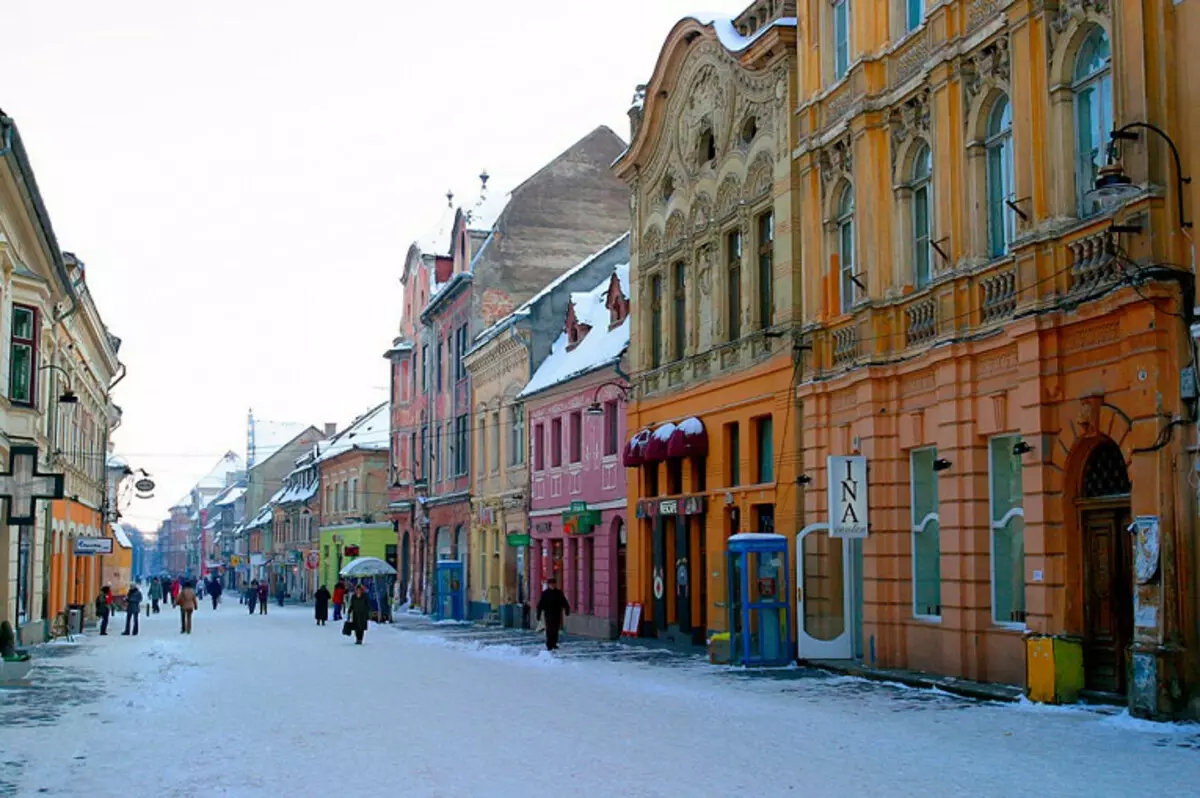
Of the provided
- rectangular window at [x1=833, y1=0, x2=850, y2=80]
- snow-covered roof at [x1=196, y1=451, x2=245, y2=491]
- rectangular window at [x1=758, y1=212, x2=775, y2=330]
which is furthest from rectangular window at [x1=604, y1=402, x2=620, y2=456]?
snow-covered roof at [x1=196, y1=451, x2=245, y2=491]

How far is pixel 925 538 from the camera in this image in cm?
2244

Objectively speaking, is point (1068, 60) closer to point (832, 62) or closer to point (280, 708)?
point (832, 62)

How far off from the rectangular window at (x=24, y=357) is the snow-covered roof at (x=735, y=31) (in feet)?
50.4

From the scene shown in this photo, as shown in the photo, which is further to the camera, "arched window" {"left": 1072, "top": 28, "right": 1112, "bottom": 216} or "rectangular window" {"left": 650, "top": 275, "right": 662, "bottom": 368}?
"rectangular window" {"left": 650, "top": 275, "right": 662, "bottom": 368}

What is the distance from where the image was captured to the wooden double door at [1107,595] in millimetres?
17266

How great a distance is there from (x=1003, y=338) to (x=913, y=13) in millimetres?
6339

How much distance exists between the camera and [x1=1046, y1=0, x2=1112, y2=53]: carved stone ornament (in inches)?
687

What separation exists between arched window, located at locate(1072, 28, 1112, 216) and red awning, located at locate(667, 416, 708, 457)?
13432 mm

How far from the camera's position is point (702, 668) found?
2508 centimetres

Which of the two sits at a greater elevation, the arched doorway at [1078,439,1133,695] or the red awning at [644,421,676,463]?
the red awning at [644,421,676,463]

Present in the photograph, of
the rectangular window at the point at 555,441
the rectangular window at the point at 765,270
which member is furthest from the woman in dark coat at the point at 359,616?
the rectangular window at the point at 765,270

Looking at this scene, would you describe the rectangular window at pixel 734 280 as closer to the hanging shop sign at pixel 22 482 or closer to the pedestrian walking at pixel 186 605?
the hanging shop sign at pixel 22 482

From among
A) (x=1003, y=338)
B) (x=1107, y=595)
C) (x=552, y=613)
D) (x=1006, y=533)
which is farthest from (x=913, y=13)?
(x=552, y=613)

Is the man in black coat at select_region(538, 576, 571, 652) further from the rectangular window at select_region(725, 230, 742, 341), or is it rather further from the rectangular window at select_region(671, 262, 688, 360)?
the rectangular window at select_region(725, 230, 742, 341)
